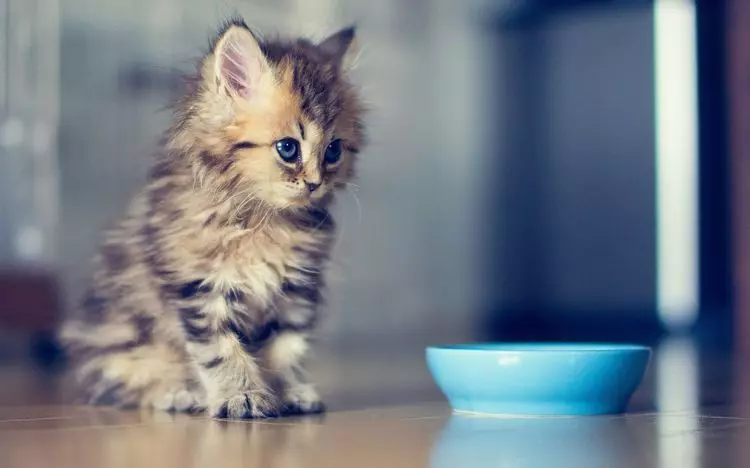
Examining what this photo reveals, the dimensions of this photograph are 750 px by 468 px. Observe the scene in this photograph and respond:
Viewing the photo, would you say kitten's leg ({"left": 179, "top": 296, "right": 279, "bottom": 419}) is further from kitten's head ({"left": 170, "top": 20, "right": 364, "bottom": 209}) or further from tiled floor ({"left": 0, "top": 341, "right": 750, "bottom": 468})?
kitten's head ({"left": 170, "top": 20, "right": 364, "bottom": 209})

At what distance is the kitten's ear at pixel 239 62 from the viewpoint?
1.50 meters

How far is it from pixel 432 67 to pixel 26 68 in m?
1.83

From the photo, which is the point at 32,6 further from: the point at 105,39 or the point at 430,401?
the point at 430,401

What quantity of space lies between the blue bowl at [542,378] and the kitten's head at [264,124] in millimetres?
315

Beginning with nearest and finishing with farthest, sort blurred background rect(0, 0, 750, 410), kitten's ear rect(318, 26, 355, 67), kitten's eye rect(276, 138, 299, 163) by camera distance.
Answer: kitten's eye rect(276, 138, 299, 163) → kitten's ear rect(318, 26, 355, 67) → blurred background rect(0, 0, 750, 410)

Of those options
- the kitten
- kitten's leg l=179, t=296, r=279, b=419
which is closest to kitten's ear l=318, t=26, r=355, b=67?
the kitten

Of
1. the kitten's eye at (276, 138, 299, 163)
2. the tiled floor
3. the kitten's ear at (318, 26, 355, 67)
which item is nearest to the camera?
the tiled floor

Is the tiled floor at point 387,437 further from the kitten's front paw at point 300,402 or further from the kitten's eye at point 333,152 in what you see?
the kitten's eye at point 333,152

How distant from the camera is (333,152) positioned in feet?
5.08

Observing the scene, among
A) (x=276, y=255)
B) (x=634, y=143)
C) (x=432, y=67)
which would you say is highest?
(x=432, y=67)

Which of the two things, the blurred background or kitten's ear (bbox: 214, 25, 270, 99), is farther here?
the blurred background

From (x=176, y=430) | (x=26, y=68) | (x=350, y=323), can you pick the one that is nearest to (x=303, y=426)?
(x=176, y=430)

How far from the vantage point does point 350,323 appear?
173 inches

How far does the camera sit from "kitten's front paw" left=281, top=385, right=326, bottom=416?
162 centimetres
